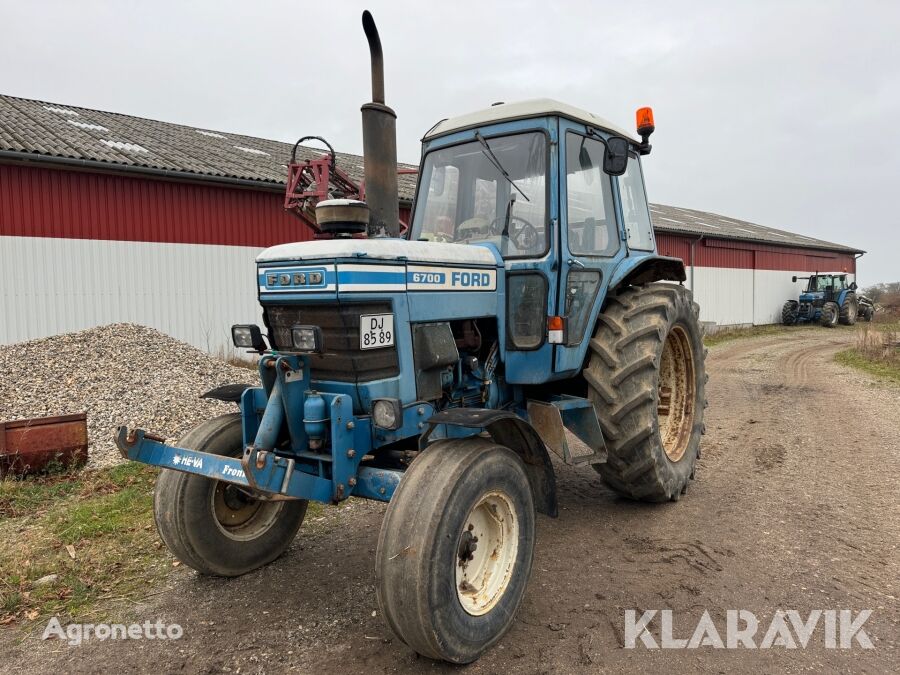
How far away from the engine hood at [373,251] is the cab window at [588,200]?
33.9 inches

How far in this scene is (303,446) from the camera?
3158 mm

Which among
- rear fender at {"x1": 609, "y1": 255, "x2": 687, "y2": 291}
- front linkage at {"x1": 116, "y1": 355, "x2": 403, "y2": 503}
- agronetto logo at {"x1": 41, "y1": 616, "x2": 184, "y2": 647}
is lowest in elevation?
agronetto logo at {"x1": 41, "y1": 616, "x2": 184, "y2": 647}

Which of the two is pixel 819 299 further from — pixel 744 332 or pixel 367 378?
pixel 367 378

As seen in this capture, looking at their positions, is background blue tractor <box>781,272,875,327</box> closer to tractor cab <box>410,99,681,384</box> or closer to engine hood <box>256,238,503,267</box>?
tractor cab <box>410,99,681,384</box>

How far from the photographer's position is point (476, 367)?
364cm

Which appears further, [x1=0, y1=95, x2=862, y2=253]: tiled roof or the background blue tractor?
the background blue tractor

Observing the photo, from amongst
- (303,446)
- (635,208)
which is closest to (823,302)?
(635,208)

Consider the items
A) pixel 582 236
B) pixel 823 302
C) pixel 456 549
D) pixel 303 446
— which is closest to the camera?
pixel 456 549

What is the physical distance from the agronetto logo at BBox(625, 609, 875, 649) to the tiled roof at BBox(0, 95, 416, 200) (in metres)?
10.0

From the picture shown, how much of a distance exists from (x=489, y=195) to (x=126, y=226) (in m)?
8.28

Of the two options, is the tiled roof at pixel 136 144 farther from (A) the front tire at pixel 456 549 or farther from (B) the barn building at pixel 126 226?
(A) the front tire at pixel 456 549

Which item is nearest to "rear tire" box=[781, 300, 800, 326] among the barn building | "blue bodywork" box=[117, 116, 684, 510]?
the barn building

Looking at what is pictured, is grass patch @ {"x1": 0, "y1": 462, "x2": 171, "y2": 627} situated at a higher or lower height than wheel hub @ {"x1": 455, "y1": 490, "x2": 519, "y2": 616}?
lower

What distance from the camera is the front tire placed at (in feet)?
8.09
